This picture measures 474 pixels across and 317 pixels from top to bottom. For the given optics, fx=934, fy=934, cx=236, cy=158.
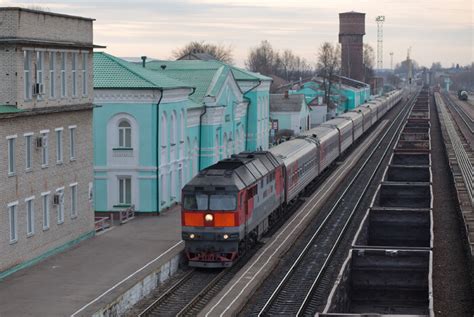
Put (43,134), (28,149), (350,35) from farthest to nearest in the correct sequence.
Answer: (350,35) → (43,134) → (28,149)

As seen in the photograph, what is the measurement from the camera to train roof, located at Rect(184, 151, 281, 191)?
2525 cm

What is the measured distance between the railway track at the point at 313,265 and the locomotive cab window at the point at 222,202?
2.40m

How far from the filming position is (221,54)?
12712 cm

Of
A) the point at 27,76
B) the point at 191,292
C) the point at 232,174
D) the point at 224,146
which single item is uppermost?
the point at 27,76

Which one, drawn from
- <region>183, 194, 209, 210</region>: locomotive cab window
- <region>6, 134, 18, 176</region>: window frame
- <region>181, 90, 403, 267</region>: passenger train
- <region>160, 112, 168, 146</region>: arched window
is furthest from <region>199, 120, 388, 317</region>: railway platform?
<region>6, 134, 18, 176</region>: window frame

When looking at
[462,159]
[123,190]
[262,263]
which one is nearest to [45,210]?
[262,263]

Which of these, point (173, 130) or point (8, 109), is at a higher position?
point (8, 109)

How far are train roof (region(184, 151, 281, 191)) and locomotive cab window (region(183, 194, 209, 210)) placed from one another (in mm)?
190

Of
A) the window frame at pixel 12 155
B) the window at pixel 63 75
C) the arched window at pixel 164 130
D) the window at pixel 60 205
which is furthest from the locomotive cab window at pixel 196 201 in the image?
the arched window at pixel 164 130

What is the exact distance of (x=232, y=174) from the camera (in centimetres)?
2578

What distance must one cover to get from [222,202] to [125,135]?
10250 mm

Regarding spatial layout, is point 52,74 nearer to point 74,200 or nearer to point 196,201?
point 74,200

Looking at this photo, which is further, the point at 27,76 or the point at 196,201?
the point at 196,201

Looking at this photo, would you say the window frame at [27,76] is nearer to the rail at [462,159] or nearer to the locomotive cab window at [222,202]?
the locomotive cab window at [222,202]
